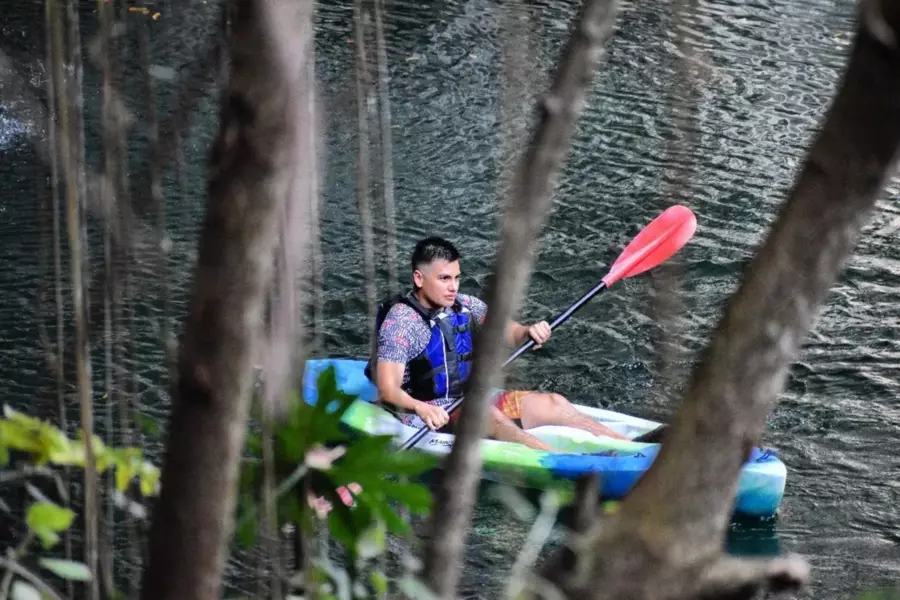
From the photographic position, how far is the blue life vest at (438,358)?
516 cm

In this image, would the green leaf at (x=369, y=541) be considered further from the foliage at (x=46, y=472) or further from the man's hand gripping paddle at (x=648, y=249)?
the man's hand gripping paddle at (x=648, y=249)

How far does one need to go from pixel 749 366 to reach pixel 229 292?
56 cm

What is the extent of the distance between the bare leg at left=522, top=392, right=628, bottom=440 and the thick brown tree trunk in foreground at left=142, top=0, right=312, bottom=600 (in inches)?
160

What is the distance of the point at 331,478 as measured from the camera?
4.97 feet

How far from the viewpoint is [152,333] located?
5.99 meters

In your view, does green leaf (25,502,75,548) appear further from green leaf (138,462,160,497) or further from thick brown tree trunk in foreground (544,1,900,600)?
thick brown tree trunk in foreground (544,1,900,600)

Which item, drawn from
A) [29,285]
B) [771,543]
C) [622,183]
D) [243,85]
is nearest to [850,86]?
[243,85]

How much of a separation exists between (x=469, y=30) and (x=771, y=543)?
8.20 metres

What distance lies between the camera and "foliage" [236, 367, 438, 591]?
1.47 m

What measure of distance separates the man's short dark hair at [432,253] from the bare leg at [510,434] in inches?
26.5

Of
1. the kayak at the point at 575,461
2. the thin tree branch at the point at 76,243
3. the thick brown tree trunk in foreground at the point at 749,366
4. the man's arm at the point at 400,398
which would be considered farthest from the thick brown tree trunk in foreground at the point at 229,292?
the man's arm at the point at 400,398

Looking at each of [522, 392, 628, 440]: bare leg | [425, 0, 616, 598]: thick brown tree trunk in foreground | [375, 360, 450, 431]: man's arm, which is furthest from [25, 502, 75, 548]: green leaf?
[522, 392, 628, 440]: bare leg

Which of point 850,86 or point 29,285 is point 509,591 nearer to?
point 850,86

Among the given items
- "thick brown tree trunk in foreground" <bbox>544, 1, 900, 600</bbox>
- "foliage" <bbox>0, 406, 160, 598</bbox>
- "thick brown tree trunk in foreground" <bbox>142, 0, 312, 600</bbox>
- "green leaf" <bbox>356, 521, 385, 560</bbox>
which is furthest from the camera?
"green leaf" <bbox>356, 521, 385, 560</bbox>
